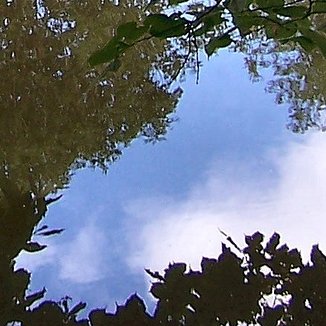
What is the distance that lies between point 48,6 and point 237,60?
42 cm

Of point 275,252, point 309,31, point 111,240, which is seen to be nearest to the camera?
point 309,31

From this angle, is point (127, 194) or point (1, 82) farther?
point (127, 194)

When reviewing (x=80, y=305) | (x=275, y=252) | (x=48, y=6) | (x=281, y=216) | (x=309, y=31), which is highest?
(x=48, y=6)

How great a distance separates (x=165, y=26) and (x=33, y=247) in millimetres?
960

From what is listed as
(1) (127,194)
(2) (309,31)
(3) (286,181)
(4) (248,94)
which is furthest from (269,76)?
(2) (309,31)

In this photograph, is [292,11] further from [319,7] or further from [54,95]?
[54,95]

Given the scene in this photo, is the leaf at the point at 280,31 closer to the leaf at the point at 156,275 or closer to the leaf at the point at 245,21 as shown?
the leaf at the point at 245,21

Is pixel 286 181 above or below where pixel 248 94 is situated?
below

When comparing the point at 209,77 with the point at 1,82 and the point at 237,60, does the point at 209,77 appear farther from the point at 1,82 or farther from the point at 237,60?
the point at 1,82

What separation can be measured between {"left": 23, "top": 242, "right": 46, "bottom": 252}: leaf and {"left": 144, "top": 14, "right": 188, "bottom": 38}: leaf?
89 centimetres

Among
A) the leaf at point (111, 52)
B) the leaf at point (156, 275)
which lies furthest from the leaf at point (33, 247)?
the leaf at point (111, 52)

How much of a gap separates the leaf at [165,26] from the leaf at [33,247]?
0.89 meters

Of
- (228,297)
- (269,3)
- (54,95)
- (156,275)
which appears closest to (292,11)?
(269,3)

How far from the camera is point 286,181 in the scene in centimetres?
144
